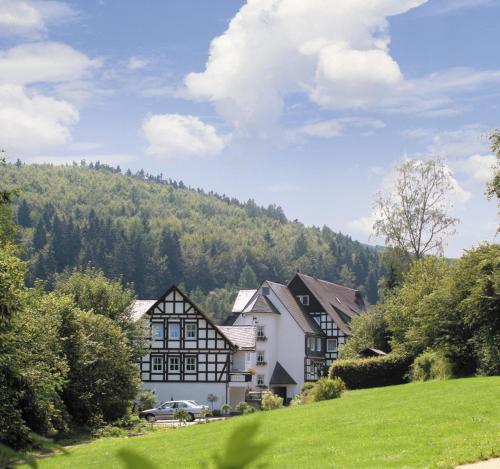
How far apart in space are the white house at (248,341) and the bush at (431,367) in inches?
680

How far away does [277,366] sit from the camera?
6319 centimetres

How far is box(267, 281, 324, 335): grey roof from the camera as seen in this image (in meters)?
63.9

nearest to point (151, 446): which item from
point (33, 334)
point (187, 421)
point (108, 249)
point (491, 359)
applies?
point (33, 334)

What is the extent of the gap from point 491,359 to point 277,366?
3085 centimetres

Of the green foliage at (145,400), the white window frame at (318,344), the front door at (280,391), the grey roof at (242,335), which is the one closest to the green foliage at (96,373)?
the green foliage at (145,400)

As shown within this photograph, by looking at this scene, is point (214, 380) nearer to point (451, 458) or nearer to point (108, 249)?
point (451, 458)

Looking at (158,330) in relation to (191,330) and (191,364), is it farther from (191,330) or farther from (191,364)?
(191,364)

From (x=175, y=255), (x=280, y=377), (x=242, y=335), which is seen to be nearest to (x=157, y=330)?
(x=242, y=335)

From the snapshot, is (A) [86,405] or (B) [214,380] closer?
(A) [86,405]

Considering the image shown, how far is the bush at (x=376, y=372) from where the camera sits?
140 feet

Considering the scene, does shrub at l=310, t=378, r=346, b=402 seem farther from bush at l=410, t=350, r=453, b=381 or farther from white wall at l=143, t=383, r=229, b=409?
white wall at l=143, t=383, r=229, b=409

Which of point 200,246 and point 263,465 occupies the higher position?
point 200,246

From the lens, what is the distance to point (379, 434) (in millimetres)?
19438

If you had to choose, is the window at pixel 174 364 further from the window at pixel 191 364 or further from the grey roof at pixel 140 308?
the grey roof at pixel 140 308
